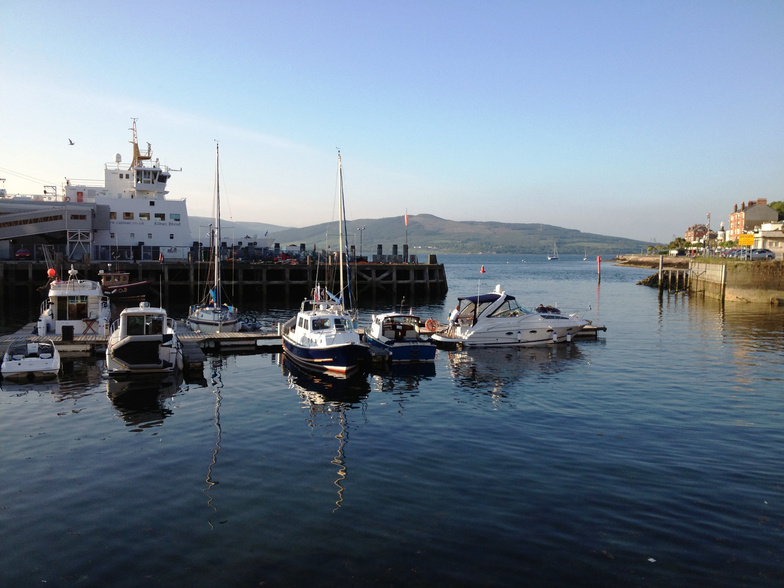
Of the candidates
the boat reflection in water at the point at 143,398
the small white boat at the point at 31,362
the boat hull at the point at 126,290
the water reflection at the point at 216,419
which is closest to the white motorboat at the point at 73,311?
the small white boat at the point at 31,362

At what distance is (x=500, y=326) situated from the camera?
3394 cm

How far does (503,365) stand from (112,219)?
170ft

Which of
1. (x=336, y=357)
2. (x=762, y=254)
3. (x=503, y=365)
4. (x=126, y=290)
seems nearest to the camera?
(x=336, y=357)

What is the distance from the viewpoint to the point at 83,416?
19453mm

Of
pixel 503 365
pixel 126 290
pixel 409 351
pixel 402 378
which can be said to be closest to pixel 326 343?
pixel 402 378

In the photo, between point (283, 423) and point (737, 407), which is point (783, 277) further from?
point (283, 423)

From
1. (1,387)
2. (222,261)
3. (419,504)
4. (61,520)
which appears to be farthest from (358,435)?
(222,261)

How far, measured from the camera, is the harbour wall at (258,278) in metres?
58.0

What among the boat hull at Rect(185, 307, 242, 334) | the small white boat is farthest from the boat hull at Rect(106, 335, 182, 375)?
the boat hull at Rect(185, 307, 242, 334)

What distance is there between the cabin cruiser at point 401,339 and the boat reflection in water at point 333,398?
2608 mm

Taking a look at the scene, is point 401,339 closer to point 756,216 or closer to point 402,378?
point 402,378

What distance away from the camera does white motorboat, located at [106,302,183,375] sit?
24500mm

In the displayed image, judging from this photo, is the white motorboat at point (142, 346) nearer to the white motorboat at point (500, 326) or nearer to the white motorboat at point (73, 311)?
the white motorboat at point (73, 311)

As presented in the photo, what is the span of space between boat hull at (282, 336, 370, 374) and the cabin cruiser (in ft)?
9.50
